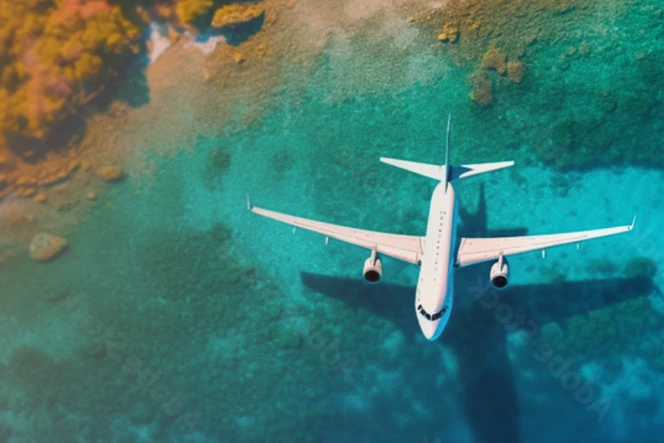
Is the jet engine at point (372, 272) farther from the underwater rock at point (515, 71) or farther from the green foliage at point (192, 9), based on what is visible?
the green foliage at point (192, 9)

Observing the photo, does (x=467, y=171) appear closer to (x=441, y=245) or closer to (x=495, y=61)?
(x=441, y=245)

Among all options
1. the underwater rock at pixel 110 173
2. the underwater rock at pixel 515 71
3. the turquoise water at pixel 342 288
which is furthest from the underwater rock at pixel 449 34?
the underwater rock at pixel 110 173

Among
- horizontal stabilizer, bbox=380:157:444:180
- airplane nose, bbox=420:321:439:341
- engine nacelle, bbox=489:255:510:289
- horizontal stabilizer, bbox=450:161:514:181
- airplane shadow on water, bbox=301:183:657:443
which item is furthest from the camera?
airplane shadow on water, bbox=301:183:657:443

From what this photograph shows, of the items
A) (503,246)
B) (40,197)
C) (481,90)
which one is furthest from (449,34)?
(40,197)

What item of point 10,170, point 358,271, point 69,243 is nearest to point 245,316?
point 358,271

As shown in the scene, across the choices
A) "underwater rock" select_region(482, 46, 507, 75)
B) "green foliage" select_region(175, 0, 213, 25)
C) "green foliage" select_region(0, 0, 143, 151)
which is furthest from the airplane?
"green foliage" select_region(0, 0, 143, 151)

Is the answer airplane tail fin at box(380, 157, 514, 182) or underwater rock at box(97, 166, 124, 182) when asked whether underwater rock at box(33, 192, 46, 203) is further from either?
airplane tail fin at box(380, 157, 514, 182)
